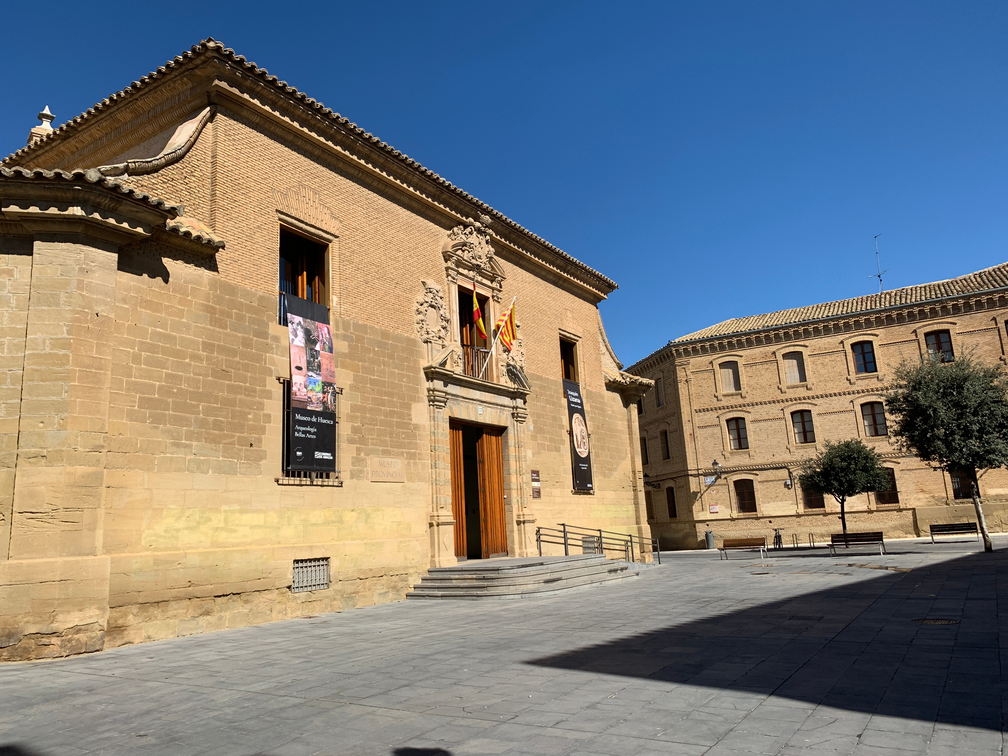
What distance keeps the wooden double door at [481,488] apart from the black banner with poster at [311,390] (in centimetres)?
407

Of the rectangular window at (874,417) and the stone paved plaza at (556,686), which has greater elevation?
the rectangular window at (874,417)

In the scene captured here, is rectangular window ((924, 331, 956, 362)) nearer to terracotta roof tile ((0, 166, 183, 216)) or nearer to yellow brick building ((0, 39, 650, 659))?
yellow brick building ((0, 39, 650, 659))

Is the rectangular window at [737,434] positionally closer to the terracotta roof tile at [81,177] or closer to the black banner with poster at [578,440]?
the black banner with poster at [578,440]

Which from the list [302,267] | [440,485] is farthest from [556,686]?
[302,267]

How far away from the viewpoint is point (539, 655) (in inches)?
264

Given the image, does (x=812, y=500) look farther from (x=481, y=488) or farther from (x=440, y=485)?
(x=440, y=485)

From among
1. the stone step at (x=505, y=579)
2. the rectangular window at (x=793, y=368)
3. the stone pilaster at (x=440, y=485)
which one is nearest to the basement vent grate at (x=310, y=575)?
the stone step at (x=505, y=579)

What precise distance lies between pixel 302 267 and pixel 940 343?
29.1 meters

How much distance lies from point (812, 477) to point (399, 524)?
60.5 feet

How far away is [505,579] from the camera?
12586mm

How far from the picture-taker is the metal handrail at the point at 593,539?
17.2 m

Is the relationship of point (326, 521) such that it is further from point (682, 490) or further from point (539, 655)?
point (682, 490)

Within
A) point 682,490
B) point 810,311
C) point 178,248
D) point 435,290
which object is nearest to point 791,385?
point 810,311

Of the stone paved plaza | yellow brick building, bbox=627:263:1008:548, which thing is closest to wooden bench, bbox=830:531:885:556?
yellow brick building, bbox=627:263:1008:548
